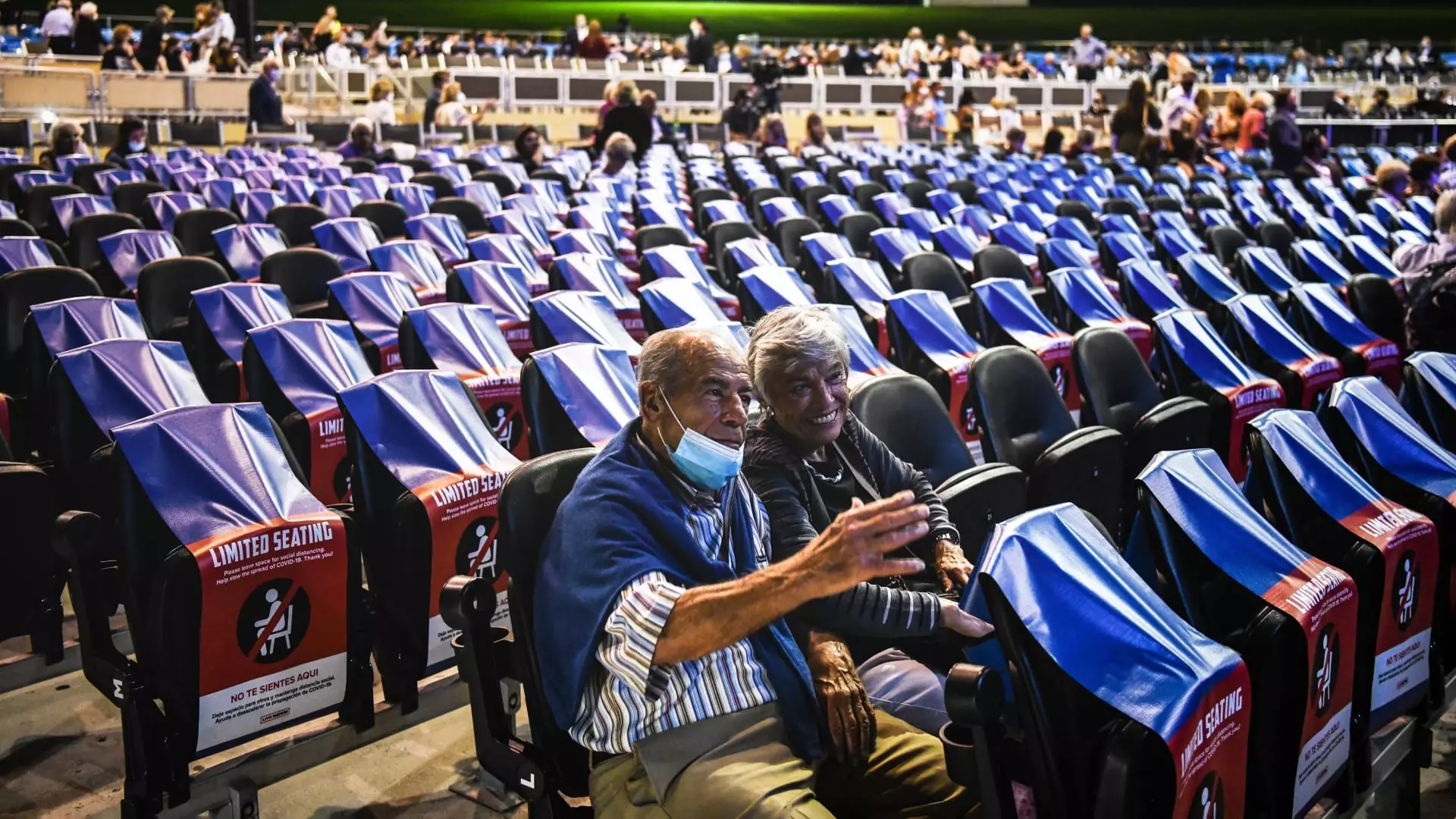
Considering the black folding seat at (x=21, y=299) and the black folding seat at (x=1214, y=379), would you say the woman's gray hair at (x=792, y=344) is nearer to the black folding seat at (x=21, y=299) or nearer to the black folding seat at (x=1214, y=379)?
the black folding seat at (x=1214, y=379)

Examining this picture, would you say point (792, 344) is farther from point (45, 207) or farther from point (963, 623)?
point (45, 207)

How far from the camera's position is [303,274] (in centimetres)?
530

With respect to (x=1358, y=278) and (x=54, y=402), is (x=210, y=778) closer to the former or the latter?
(x=54, y=402)

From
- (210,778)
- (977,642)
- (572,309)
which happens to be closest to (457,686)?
(210,778)

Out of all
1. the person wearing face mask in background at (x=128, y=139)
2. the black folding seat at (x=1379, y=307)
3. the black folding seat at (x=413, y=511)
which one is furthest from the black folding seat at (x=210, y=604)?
the person wearing face mask in background at (x=128, y=139)

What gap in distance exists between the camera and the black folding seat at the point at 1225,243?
7887 mm

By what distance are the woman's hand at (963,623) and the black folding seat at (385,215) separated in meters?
5.42

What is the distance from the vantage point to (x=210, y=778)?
2.35 meters

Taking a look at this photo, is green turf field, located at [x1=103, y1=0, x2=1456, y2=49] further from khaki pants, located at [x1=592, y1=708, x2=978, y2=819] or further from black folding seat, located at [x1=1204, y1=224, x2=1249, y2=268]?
khaki pants, located at [x1=592, y1=708, x2=978, y2=819]

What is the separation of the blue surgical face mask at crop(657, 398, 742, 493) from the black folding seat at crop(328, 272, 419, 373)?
8.87 feet

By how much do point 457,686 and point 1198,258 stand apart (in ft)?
16.7

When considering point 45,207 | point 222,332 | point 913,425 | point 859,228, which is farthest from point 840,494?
point 45,207

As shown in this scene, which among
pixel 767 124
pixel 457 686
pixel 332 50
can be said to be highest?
A: pixel 332 50

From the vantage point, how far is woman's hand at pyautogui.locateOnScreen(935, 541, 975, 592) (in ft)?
8.16
